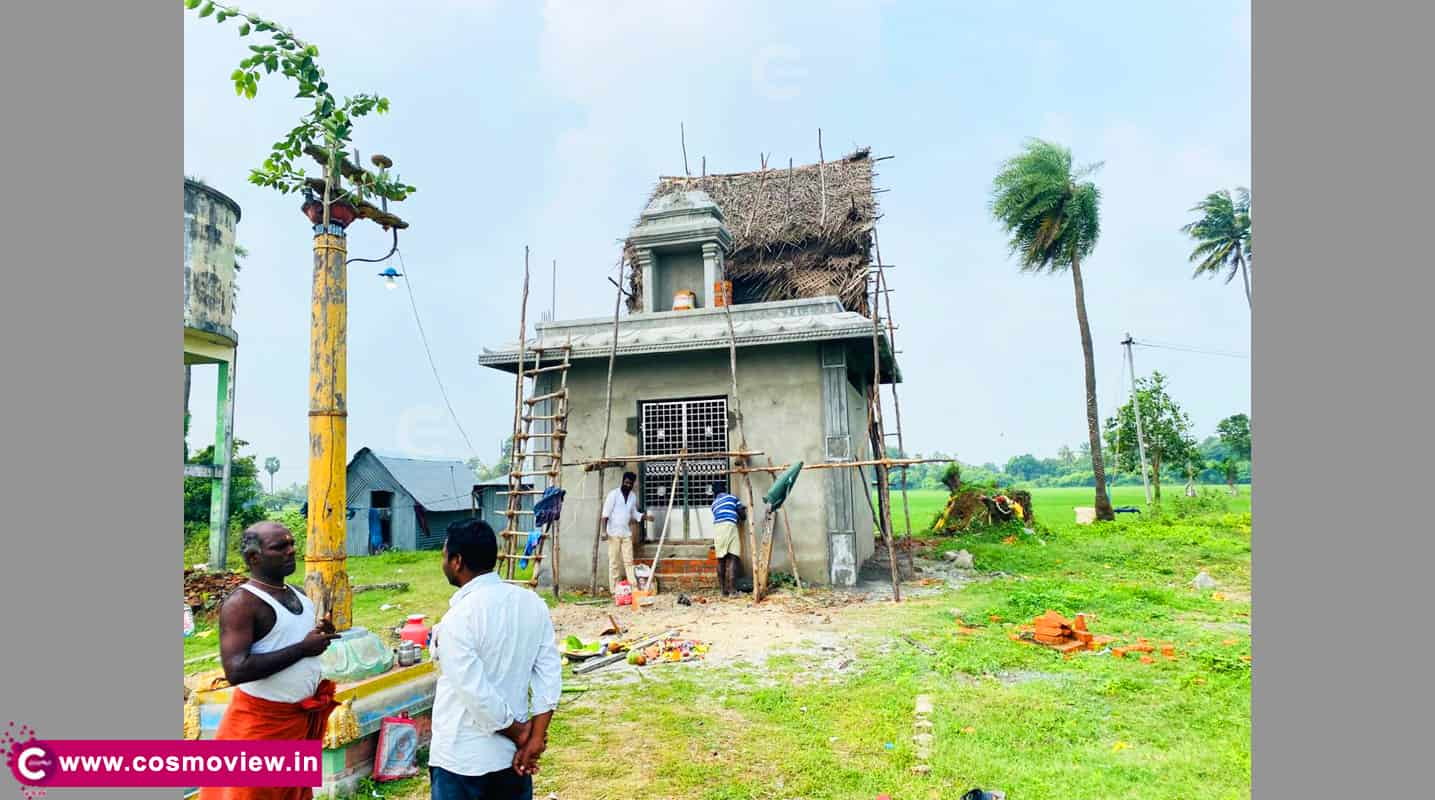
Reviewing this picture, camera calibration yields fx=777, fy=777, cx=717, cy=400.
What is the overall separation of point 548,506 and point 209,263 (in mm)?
8458

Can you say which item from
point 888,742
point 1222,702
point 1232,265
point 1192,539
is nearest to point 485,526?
point 888,742

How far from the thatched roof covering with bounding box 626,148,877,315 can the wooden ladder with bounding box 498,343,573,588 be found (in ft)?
18.8

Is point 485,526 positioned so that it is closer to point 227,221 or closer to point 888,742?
point 888,742

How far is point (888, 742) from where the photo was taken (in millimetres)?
5141

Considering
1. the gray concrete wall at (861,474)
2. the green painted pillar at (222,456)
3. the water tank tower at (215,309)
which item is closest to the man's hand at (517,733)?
the gray concrete wall at (861,474)

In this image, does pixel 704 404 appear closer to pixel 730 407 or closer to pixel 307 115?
pixel 730 407

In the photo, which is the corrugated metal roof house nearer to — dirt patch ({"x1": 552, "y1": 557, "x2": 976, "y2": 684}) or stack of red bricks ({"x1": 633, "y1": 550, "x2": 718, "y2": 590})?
stack of red bricks ({"x1": 633, "y1": 550, "x2": 718, "y2": 590})

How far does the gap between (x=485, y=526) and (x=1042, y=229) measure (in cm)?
2615

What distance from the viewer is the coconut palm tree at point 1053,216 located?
24.9m

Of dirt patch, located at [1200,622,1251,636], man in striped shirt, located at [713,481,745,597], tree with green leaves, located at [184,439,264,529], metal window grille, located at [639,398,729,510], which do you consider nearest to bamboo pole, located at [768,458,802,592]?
man in striped shirt, located at [713,481,745,597]

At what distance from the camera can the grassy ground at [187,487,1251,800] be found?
4.51 m

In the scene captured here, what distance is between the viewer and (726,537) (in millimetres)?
11539

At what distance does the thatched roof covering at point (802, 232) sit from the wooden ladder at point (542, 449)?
5.72m
